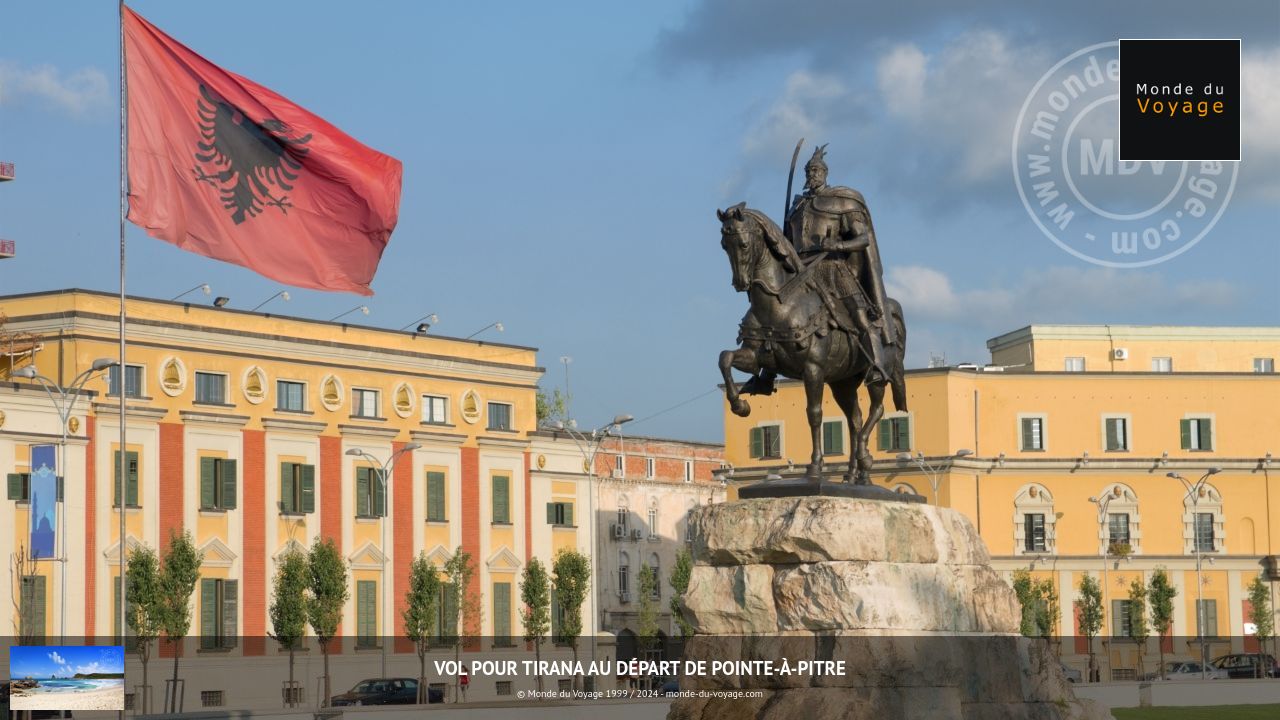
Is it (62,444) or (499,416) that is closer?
(62,444)

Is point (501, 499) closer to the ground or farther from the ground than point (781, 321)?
closer to the ground

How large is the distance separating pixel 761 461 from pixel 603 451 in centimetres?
749

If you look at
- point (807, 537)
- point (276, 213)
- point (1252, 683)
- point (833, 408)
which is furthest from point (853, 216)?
point (833, 408)

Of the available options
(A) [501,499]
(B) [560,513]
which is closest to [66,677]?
(A) [501,499]

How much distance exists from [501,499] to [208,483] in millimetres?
14288

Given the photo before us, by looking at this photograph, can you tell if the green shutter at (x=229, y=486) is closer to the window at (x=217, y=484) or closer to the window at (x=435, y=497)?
the window at (x=217, y=484)

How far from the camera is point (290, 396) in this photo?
2901 inches

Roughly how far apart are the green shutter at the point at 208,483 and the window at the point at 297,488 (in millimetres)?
2931

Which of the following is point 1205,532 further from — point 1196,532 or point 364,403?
point 364,403

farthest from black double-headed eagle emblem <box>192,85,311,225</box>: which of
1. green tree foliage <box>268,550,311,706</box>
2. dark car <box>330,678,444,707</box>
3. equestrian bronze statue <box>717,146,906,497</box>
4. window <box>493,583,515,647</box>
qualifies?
window <box>493,583,515,647</box>

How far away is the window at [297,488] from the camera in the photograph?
73.1m

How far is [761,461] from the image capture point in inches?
3922

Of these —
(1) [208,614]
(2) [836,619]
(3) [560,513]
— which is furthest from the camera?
(3) [560,513]

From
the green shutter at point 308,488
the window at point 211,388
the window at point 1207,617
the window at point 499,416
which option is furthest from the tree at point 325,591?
the window at point 1207,617
